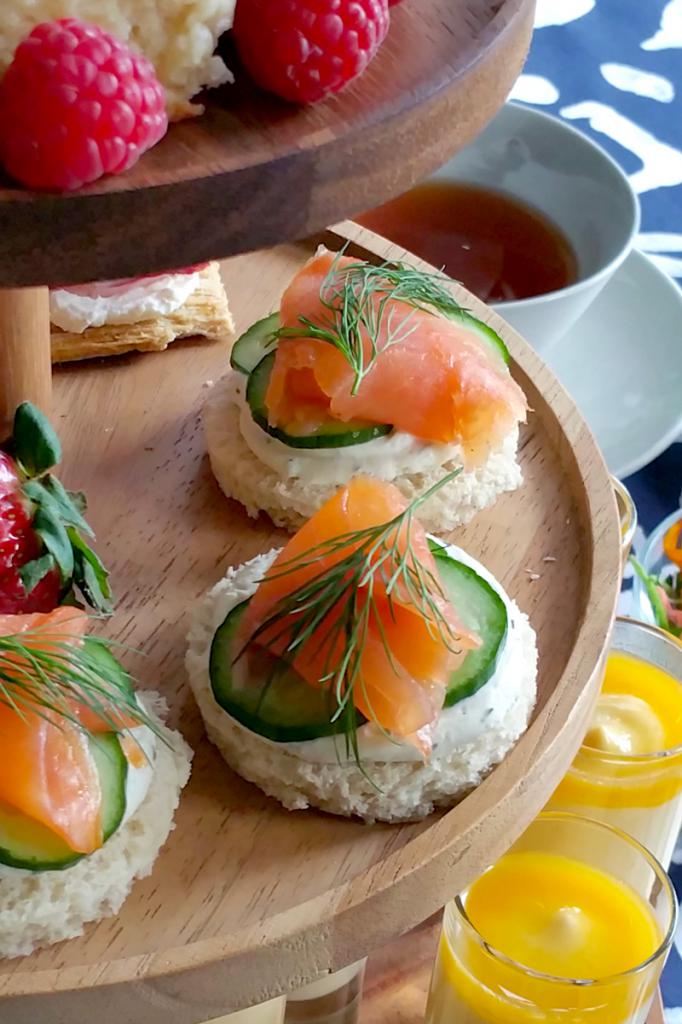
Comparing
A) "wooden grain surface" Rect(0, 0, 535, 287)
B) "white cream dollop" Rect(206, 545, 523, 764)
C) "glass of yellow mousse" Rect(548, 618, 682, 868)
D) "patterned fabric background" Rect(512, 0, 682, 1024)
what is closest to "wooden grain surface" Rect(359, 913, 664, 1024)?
"glass of yellow mousse" Rect(548, 618, 682, 868)

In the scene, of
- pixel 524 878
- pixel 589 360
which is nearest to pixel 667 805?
pixel 524 878

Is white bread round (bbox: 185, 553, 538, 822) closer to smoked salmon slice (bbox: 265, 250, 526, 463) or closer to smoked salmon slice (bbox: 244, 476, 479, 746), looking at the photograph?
smoked salmon slice (bbox: 244, 476, 479, 746)

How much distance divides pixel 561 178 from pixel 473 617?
2.54ft

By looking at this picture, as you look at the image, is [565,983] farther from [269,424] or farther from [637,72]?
[637,72]

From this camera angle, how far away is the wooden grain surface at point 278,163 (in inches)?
19.9

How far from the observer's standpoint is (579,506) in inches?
37.2

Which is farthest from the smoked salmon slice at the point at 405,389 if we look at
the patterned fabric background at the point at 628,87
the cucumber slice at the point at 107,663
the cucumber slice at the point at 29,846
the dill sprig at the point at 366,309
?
the patterned fabric background at the point at 628,87

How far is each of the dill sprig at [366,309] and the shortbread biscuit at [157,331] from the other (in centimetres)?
13

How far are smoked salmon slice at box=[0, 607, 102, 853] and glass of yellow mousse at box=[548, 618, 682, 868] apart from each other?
0.45 m

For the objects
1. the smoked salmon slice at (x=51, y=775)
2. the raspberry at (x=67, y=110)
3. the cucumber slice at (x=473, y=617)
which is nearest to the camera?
the raspberry at (x=67, y=110)

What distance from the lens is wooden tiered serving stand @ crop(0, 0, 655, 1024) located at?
0.52 m

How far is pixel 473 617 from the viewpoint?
2.57 ft

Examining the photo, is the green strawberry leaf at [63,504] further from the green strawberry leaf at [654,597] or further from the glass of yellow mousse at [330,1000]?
the green strawberry leaf at [654,597]

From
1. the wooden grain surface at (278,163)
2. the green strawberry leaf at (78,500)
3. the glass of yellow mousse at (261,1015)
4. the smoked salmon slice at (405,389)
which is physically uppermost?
the wooden grain surface at (278,163)
